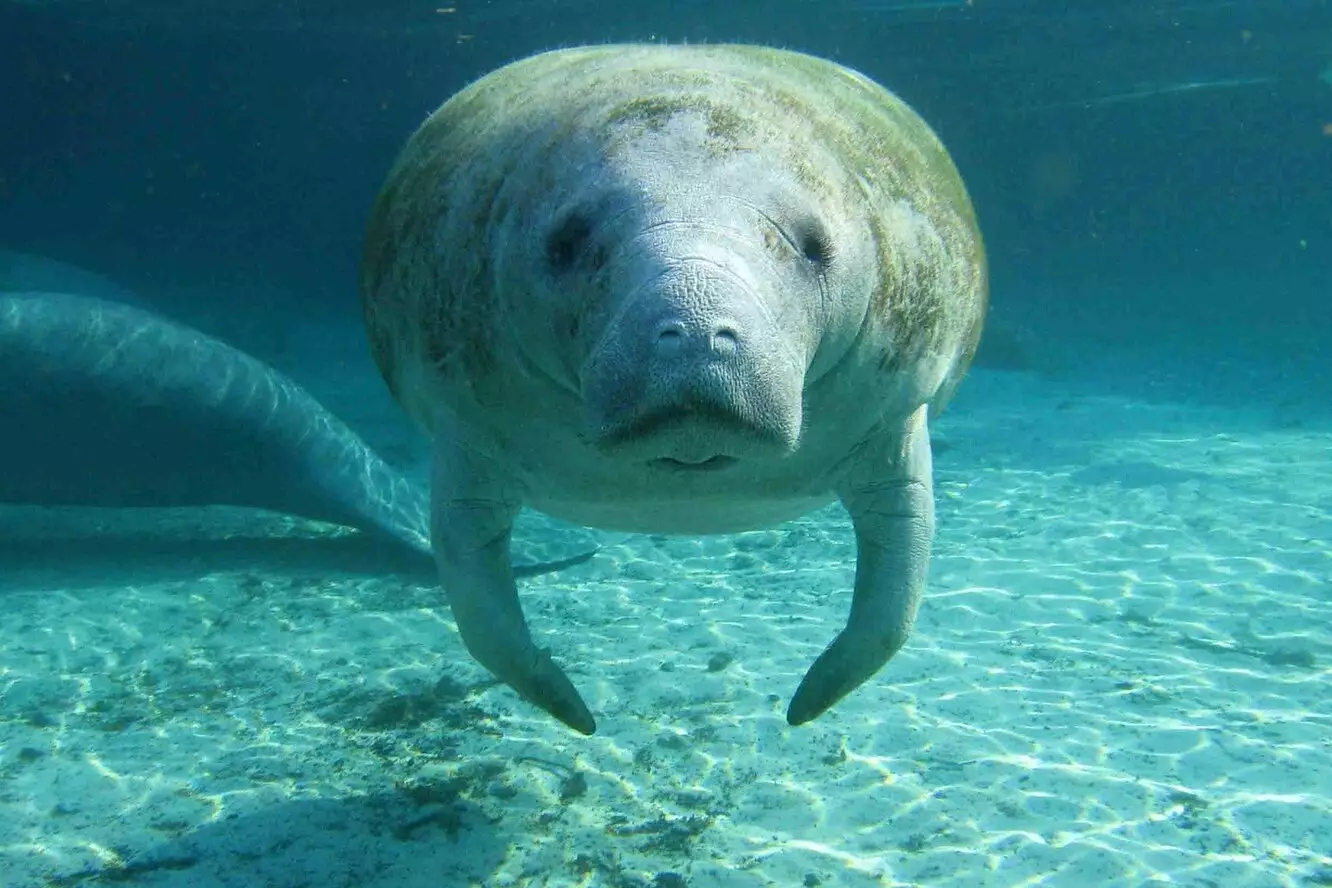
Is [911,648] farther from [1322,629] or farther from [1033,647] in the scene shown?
[1322,629]

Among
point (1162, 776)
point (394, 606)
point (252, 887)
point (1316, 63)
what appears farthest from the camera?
point (1316, 63)

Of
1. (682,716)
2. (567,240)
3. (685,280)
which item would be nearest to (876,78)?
(682,716)

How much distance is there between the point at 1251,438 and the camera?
11.3 m

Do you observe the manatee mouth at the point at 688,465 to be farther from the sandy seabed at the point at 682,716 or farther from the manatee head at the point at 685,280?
the sandy seabed at the point at 682,716

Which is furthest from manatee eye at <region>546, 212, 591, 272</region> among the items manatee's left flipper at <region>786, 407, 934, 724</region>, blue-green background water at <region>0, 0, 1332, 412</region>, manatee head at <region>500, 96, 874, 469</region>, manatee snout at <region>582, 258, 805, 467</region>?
blue-green background water at <region>0, 0, 1332, 412</region>

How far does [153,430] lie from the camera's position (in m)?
7.45

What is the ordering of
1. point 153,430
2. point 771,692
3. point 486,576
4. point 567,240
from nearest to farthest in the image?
1. point 567,240
2. point 486,576
3. point 771,692
4. point 153,430

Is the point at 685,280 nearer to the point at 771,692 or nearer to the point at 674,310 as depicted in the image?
the point at 674,310

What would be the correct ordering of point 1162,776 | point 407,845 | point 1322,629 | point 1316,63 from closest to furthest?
point 407,845
point 1162,776
point 1322,629
point 1316,63

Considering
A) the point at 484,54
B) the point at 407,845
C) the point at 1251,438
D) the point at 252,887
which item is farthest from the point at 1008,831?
the point at 484,54

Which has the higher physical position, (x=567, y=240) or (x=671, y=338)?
(x=567, y=240)

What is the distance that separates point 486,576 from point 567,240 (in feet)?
4.97

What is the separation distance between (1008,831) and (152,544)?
6.73 metres

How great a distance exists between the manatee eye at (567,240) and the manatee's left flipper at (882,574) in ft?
4.91
